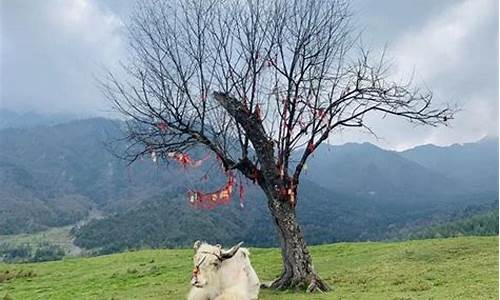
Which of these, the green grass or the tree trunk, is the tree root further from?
the green grass

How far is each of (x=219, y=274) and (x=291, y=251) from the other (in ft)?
15.5

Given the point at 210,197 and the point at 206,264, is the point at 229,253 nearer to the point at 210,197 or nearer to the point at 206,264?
the point at 206,264

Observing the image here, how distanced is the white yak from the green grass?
327 cm

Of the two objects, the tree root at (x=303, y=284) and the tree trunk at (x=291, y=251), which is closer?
the tree root at (x=303, y=284)

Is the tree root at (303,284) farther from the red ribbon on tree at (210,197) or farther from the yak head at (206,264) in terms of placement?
the yak head at (206,264)

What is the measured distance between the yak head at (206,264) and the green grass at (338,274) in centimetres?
360

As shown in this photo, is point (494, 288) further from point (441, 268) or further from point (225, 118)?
point (225, 118)

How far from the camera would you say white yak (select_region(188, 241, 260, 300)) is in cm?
981

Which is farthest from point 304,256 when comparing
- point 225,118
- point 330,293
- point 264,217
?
point 264,217

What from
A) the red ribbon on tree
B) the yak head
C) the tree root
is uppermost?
the red ribbon on tree

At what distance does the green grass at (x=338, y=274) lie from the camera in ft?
42.8

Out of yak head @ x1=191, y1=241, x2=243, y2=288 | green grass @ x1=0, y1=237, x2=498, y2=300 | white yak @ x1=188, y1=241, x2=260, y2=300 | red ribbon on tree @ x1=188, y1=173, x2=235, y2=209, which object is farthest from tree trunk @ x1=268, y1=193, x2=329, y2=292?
yak head @ x1=191, y1=241, x2=243, y2=288

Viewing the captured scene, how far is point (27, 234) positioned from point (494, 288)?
145495 millimetres

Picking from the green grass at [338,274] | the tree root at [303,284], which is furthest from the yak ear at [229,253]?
the tree root at [303,284]
